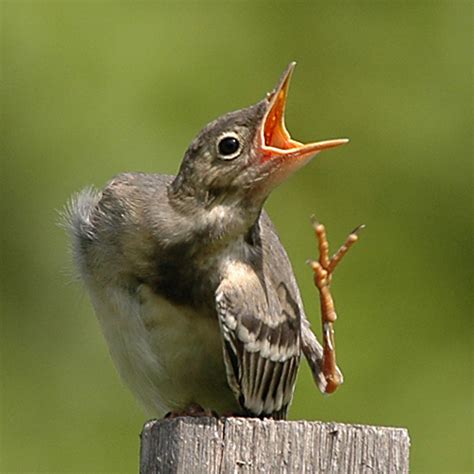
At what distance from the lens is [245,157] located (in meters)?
4.86

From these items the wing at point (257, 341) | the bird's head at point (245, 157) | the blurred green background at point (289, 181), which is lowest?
the wing at point (257, 341)

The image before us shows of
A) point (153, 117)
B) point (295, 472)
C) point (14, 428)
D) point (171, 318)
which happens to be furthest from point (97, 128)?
point (295, 472)

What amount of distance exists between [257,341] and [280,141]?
62 centimetres

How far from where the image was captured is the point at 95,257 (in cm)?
512

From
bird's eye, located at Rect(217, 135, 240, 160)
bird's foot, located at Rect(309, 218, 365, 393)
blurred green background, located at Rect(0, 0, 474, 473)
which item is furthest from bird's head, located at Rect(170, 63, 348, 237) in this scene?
blurred green background, located at Rect(0, 0, 474, 473)

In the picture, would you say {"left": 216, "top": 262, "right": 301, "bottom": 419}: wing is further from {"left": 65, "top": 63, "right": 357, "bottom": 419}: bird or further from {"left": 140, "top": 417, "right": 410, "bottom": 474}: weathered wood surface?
{"left": 140, "top": 417, "right": 410, "bottom": 474}: weathered wood surface

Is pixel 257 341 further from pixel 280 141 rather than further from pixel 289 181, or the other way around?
pixel 289 181

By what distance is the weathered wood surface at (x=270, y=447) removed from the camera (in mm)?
3797

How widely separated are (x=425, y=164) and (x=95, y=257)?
239cm

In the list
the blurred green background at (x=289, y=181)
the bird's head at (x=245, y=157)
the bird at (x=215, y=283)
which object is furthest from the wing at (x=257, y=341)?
the blurred green background at (x=289, y=181)

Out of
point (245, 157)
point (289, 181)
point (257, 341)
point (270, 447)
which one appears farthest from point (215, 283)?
point (289, 181)

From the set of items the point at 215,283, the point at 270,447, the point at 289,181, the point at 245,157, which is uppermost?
the point at 289,181

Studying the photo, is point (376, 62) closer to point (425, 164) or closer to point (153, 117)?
point (425, 164)

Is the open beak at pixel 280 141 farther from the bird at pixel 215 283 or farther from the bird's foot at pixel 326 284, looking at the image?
the bird's foot at pixel 326 284
